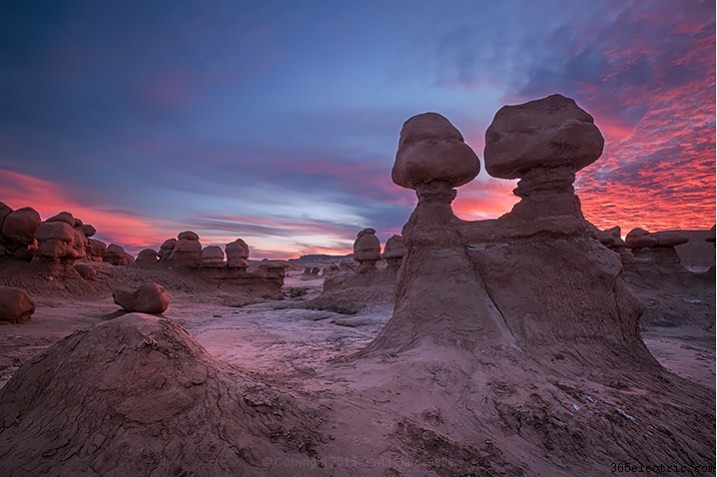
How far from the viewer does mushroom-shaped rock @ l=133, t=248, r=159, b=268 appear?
20.6 m

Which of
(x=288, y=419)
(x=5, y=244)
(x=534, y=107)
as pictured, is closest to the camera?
(x=288, y=419)

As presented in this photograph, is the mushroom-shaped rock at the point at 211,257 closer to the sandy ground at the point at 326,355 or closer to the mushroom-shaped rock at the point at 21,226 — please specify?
the sandy ground at the point at 326,355

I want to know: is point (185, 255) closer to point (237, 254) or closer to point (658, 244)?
point (237, 254)

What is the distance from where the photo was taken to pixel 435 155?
5.95 metres

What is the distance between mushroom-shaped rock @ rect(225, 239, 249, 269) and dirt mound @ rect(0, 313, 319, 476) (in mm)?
18733

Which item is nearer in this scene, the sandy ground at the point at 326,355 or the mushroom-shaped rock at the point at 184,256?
the sandy ground at the point at 326,355

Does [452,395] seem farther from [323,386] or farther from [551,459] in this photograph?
[323,386]

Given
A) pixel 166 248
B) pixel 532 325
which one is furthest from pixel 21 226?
pixel 532 325

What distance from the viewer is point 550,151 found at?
5.54 m

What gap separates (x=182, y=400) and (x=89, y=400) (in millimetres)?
633

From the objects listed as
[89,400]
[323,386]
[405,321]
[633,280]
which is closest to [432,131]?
[405,321]

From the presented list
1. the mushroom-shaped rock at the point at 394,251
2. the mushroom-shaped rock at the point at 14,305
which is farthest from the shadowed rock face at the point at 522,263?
the mushroom-shaped rock at the point at 394,251

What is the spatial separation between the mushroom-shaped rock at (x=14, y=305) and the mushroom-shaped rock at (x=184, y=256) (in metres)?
12.0

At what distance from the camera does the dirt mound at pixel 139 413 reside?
2143 millimetres
